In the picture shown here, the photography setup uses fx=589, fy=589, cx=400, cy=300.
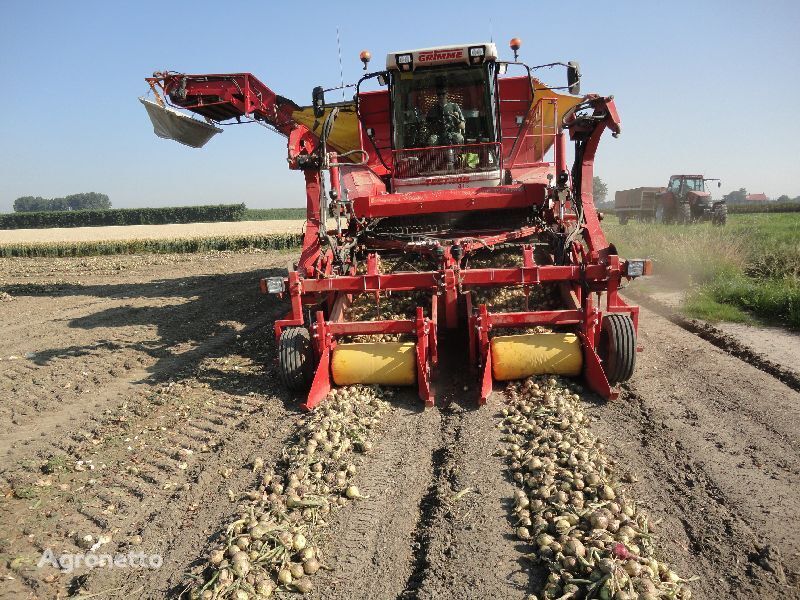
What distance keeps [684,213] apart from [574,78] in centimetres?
2195

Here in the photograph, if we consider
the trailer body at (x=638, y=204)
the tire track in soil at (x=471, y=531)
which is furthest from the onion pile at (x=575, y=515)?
the trailer body at (x=638, y=204)

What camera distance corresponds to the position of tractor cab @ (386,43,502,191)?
22.9 ft

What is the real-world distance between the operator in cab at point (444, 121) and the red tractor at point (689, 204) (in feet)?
69.5

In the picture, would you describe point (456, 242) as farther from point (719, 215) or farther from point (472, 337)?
point (719, 215)

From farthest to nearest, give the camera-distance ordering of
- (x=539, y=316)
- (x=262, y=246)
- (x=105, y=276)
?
(x=262, y=246), (x=105, y=276), (x=539, y=316)

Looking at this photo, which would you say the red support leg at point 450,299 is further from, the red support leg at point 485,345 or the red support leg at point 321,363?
the red support leg at point 321,363

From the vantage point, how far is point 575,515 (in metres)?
3.21

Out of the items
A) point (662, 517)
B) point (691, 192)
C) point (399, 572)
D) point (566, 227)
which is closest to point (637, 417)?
point (662, 517)

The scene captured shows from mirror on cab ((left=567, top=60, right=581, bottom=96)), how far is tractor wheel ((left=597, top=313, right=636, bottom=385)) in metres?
2.70

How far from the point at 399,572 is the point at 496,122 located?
220 inches

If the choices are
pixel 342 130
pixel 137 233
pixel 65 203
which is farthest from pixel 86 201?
pixel 342 130

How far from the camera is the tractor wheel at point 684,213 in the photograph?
83.5 feet

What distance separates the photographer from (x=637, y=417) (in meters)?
4.80

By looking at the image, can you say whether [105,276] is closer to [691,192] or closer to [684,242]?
[684,242]
